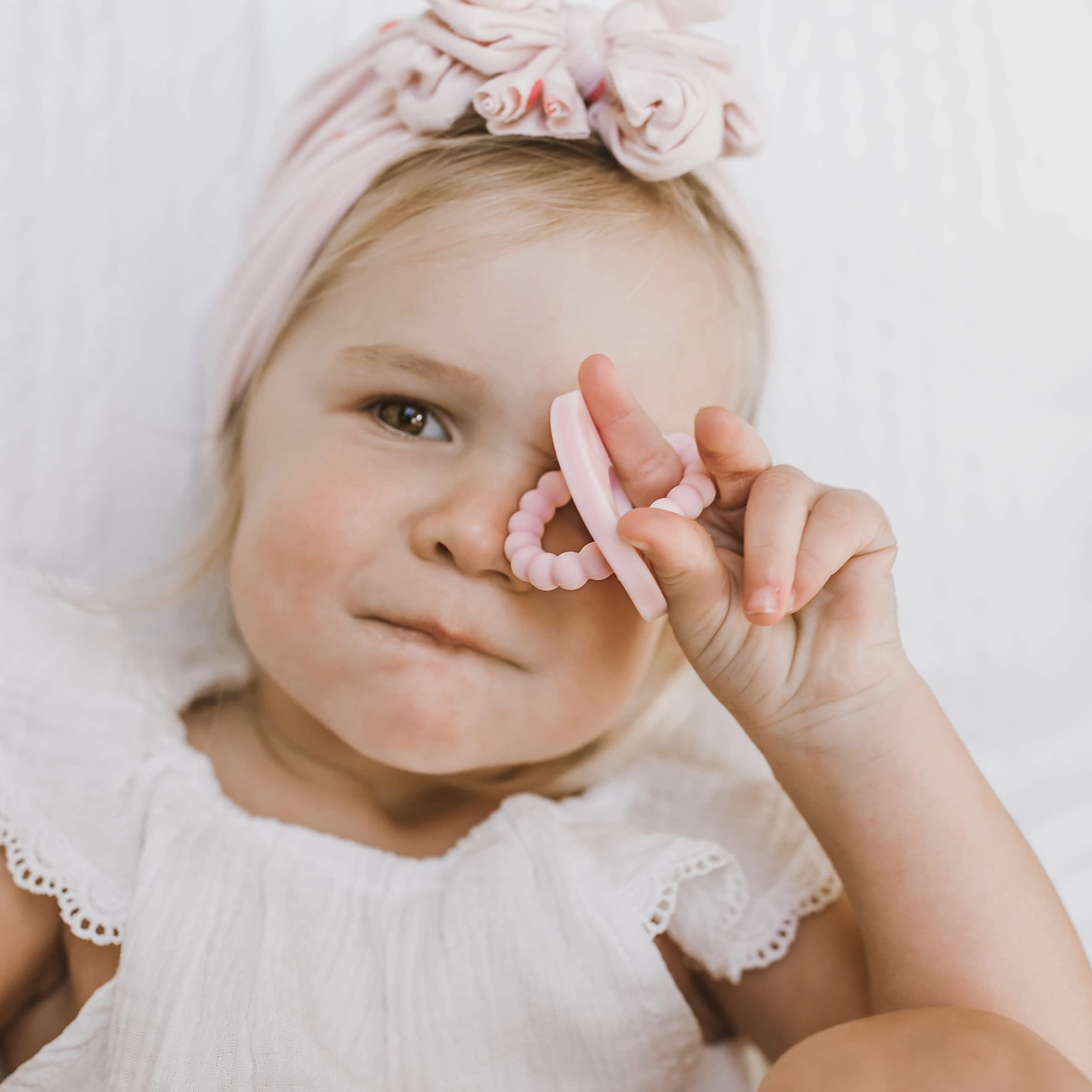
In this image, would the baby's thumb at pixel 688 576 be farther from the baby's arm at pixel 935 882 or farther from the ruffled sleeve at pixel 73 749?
the ruffled sleeve at pixel 73 749

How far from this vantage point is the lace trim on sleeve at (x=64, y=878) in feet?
3.16

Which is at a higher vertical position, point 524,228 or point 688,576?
point 524,228

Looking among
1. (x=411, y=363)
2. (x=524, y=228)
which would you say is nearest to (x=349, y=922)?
(x=411, y=363)

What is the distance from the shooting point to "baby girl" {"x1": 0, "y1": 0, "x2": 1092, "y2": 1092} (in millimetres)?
921

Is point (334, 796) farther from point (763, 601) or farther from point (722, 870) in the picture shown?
point (763, 601)

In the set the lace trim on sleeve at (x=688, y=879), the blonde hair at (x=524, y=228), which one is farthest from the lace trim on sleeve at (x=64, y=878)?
the lace trim on sleeve at (x=688, y=879)

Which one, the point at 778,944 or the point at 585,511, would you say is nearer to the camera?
the point at 585,511

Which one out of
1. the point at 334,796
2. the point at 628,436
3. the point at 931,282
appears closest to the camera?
the point at 628,436

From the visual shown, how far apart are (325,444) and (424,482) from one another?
0.34 feet

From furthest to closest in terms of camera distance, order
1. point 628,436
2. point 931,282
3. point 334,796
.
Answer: point 931,282, point 334,796, point 628,436

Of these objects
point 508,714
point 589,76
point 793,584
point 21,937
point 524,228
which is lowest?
point 21,937

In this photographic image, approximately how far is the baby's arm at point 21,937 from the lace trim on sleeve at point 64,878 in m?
0.01

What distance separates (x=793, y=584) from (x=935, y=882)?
27 cm

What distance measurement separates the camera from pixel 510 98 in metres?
1.02
